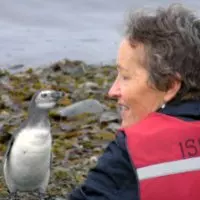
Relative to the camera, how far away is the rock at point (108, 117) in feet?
26.1

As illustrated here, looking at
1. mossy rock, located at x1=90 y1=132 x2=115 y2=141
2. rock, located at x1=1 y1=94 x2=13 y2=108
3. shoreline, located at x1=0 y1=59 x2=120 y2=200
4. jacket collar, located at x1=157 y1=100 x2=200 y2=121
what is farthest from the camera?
rock, located at x1=1 y1=94 x2=13 y2=108

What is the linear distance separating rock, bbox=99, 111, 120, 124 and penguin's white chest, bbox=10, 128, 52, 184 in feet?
6.20

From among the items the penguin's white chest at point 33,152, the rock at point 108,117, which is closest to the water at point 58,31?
the rock at point 108,117

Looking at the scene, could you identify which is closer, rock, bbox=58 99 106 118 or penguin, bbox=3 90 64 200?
penguin, bbox=3 90 64 200

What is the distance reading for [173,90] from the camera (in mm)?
2553

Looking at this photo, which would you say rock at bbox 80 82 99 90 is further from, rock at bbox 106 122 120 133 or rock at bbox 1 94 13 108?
rock at bbox 106 122 120 133

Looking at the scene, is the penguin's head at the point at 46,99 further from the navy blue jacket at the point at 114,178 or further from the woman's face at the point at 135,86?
the navy blue jacket at the point at 114,178

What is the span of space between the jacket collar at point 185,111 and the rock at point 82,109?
5677 mm

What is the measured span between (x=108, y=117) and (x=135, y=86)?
18.1 feet

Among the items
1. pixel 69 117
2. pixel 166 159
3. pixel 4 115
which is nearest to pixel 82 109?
pixel 69 117

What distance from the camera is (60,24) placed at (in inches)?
816

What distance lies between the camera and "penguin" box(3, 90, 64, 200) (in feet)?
19.7

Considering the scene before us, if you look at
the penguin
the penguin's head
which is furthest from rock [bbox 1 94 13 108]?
the penguin

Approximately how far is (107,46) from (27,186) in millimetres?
10419
